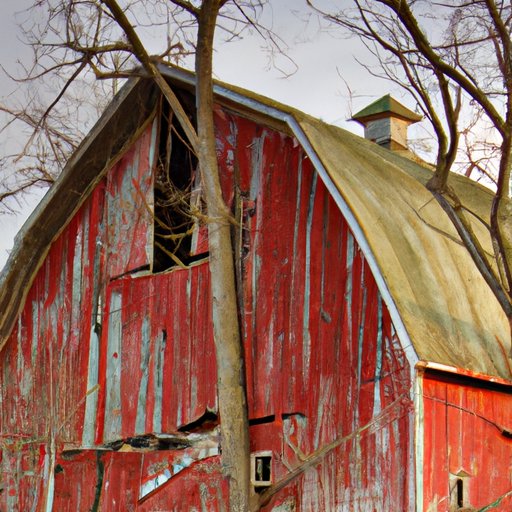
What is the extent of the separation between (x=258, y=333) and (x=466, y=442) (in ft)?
7.16

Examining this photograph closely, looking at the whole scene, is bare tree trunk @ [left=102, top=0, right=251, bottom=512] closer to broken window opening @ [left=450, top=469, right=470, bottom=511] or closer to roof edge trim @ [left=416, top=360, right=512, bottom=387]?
broken window opening @ [left=450, top=469, right=470, bottom=511]

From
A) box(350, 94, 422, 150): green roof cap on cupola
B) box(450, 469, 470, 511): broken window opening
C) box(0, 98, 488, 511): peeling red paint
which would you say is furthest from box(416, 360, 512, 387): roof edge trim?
box(350, 94, 422, 150): green roof cap on cupola

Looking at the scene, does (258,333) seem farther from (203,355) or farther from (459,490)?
(459,490)

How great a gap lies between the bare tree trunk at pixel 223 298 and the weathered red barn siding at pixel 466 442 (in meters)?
1.83

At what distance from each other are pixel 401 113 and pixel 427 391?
9481 millimetres

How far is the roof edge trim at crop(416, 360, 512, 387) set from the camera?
857 cm

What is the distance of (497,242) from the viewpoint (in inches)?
376

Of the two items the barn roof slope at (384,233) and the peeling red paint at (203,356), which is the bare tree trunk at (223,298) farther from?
the barn roof slope at (384,233)

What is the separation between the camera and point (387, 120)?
Result: 17.5 m

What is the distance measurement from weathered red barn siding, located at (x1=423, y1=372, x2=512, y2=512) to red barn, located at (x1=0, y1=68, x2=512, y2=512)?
2 cm

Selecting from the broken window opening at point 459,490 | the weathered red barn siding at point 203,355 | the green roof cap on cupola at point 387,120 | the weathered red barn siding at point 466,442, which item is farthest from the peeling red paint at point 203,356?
the green roof cap on cupola at point 387,120

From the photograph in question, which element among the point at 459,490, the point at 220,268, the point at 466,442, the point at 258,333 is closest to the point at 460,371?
the point at 466,442

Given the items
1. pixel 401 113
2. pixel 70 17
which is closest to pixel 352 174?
pixel 70 17

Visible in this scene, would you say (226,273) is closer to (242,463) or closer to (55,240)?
(242,463)
